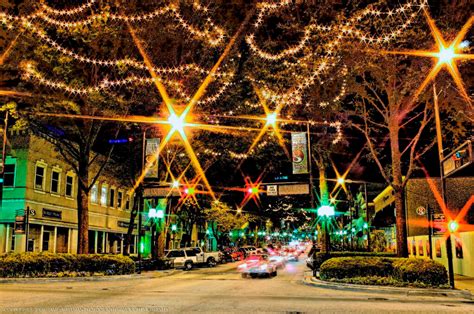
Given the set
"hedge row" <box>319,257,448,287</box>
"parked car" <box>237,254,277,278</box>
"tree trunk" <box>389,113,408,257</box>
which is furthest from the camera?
"parked car" <box>237,254,277,278</box>

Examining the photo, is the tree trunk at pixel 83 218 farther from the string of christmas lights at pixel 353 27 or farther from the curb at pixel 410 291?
the curb at pixel 410 291

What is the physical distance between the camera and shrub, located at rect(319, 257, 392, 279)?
20.5 meters

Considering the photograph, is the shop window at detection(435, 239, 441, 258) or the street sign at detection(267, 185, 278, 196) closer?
the street sign at detection(267, 185, 278, 196)

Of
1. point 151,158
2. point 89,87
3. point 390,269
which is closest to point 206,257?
point 151,158

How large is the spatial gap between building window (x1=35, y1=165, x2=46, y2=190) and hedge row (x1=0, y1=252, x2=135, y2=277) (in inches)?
439

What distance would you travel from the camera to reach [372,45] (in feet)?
64.9

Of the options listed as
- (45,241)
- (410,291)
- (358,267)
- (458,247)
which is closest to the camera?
(410,291)

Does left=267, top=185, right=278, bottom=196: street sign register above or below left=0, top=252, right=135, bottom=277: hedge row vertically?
above

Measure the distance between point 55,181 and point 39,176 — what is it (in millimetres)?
2386

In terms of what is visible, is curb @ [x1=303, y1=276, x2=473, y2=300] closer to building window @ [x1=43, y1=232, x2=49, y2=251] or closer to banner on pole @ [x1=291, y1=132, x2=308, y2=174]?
banner on pole @ [x1=291, y1=132, x2=308, y2=174]

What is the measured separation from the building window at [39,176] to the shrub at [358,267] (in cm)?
2343

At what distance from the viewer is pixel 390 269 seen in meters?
20.5

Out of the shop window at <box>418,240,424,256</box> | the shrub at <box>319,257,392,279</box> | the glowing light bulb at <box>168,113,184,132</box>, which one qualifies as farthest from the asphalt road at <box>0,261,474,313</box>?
the shop window at <box>418,240,424,256</box>

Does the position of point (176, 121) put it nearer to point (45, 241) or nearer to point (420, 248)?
point (45, 241)
